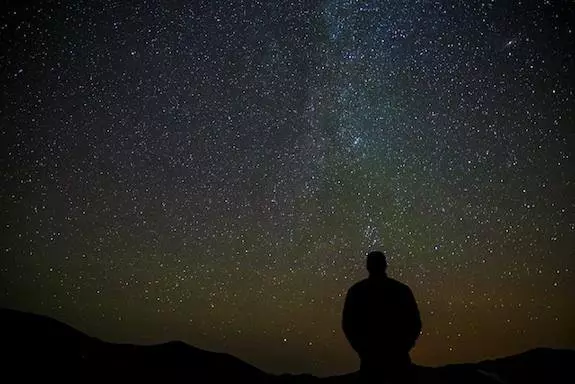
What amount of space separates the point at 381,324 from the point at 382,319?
5 centimetres

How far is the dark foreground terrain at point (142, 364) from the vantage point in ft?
43.4

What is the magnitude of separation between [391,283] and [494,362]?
32723mm

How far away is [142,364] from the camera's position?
→ 82.2 ft

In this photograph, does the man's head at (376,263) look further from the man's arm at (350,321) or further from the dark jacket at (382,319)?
the man's arm at (350,321)

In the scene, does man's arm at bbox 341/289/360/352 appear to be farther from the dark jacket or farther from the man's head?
the man's head

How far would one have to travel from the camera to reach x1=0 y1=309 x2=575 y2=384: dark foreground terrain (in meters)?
13.2

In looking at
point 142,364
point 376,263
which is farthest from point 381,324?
point 142,364

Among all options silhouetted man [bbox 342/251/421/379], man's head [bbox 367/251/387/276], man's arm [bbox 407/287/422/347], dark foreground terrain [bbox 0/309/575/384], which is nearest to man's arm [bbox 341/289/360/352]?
silhouetted man [bbox 342/251/421/379]

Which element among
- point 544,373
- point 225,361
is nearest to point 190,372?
point 225,361

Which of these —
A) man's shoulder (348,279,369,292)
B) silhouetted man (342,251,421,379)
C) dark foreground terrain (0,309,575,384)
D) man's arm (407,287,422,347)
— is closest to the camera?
silhouetted man (342,251,421,379)

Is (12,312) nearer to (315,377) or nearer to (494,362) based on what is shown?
(315,377)

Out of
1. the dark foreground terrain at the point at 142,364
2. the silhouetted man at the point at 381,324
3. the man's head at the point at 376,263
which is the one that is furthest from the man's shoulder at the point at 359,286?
the dark foreground terrain at the point at 142,364

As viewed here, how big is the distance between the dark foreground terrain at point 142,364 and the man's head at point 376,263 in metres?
1.96

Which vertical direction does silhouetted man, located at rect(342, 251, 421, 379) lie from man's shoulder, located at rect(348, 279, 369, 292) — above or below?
below
